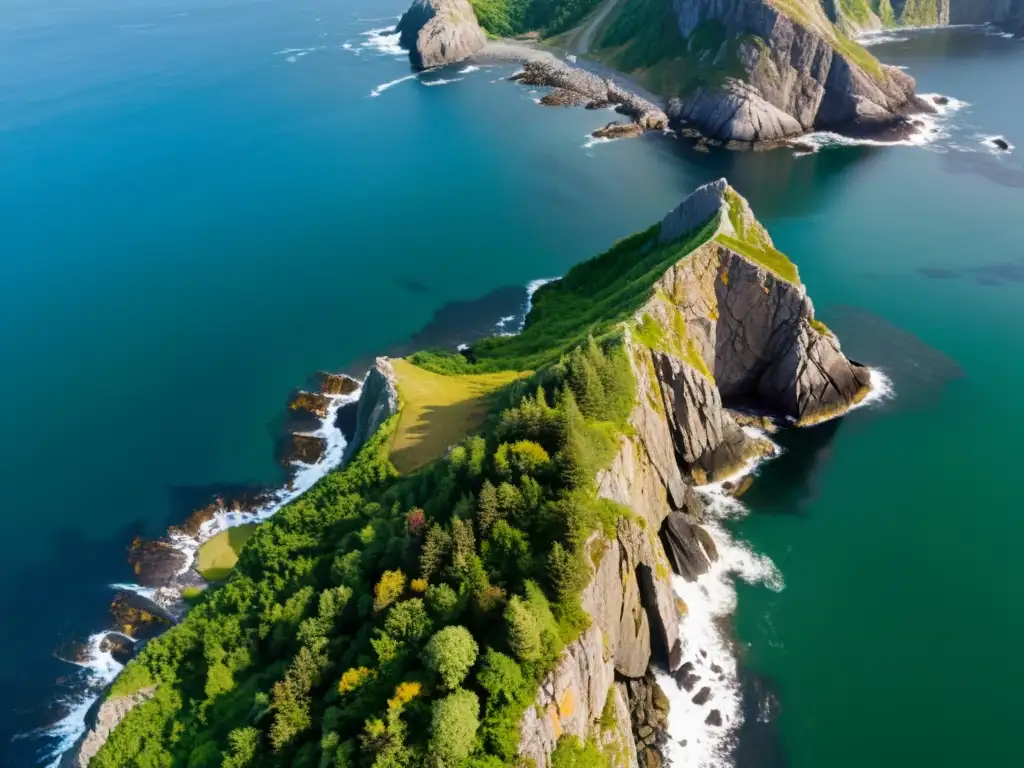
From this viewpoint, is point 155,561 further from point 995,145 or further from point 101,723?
point 995,145

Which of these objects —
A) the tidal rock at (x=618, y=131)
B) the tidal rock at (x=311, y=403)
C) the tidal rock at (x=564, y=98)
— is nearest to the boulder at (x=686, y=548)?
the tidal rock at (x=311, y=403)

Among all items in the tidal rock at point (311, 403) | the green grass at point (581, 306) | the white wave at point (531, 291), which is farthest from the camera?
the white wave at point (531, 291)

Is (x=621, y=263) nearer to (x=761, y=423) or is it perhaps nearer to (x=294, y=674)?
(x=761, y=423)

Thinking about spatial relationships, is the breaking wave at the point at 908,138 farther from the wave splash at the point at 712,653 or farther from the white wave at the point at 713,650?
the white wave at the point at 713,650

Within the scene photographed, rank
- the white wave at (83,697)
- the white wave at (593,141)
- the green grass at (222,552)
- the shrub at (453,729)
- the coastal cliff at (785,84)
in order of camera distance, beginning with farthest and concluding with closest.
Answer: the coastal cliff at (785,84) → the white wave at (593,141) → the green grass at (222,552) → the white wave at (83,697) → the shrub at (453,729)

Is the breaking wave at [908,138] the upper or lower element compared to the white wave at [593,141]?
lower

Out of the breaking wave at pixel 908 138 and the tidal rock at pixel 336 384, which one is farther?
the breaking wave at pixel 908 138

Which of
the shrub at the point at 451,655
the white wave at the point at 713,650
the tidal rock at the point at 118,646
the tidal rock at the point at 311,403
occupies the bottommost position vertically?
the white wave at the point at 713,650
